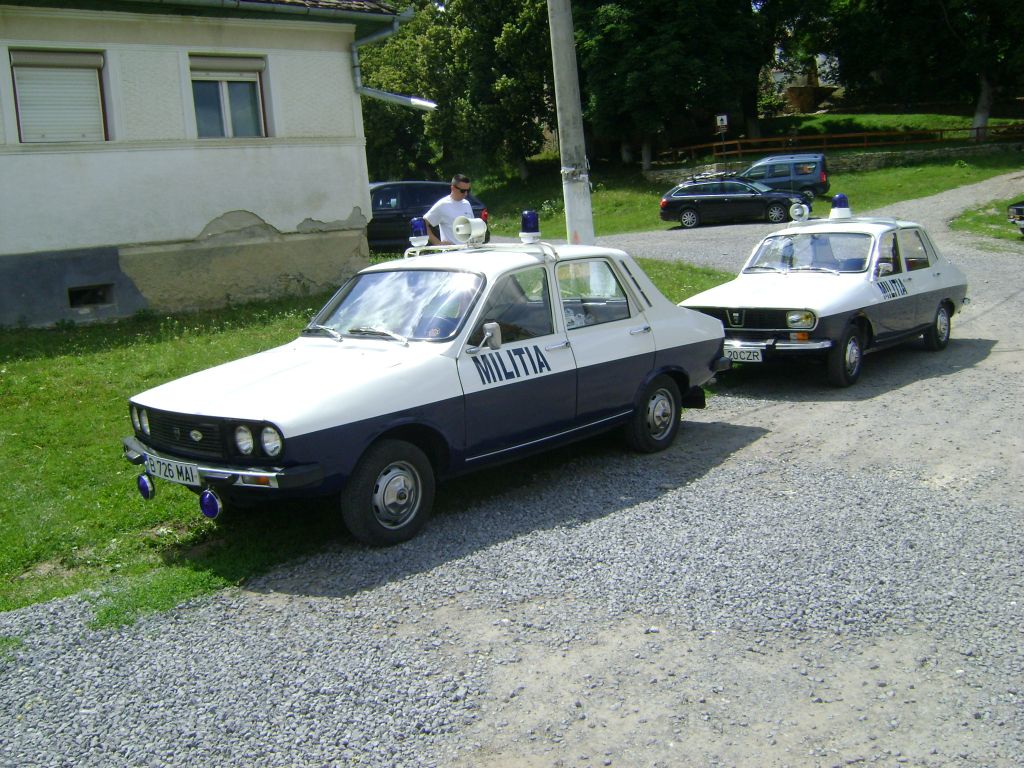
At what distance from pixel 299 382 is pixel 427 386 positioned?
0.75 m

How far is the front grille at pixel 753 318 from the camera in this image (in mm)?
9680

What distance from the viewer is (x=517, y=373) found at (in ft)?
21.8

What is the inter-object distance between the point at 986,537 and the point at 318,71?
40.7ft

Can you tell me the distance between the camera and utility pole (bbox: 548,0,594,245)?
1070 centimetres

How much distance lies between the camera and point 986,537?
5.77 meters

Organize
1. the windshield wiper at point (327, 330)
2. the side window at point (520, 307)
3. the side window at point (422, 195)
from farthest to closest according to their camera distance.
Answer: the side window at point (422, 195), the windshield wiper at point (327, 330), the side window at point (520, 307)

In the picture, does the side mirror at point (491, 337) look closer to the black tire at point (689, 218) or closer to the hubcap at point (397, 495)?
the hubcap at point (397, 495)

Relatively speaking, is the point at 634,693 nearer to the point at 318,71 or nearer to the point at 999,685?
the point at 999,685

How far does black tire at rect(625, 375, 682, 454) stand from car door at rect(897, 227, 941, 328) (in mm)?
4203

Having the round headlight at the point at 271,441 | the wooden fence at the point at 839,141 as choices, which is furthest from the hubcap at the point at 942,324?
the wooden fence at the point at 839,141

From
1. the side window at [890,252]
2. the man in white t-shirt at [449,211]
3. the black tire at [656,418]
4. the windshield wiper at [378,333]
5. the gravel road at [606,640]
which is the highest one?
the man in white t-shirt at [449,211]

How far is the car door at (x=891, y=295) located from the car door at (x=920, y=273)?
0.09 meters

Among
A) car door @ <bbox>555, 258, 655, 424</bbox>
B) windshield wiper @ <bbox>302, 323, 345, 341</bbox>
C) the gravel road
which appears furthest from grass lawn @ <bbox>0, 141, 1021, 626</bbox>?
car door @ <bbox>555, 258, 655, 424</bbox>

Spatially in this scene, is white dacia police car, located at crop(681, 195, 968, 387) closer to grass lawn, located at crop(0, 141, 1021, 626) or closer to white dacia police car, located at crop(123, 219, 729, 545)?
white dacia police car, located at crop(123, 219, 729, 545)
